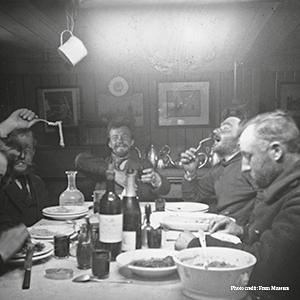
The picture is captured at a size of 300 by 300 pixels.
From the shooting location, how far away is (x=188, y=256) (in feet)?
3.04

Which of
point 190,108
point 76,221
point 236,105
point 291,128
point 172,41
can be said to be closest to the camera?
point 291,128

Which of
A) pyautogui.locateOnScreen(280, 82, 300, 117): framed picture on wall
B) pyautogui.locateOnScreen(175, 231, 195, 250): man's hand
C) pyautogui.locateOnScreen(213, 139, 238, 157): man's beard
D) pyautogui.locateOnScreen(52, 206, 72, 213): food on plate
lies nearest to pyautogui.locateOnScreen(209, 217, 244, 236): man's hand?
pyautogui.locateOnScreen(175, 231, 195, 250): man's hand

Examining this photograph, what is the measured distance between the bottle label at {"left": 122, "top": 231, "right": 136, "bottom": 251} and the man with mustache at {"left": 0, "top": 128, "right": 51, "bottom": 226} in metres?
0.90

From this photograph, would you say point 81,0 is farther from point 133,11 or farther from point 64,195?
point 64,195

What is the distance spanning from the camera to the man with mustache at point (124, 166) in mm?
2283

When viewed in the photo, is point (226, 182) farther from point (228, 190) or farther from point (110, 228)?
point (110, 228)

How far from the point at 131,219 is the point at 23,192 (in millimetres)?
979

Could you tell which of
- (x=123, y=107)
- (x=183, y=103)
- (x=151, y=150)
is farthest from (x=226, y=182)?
(x=123, y=107)

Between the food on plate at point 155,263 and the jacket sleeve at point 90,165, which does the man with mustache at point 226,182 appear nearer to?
the jacket sleeve at point 90,165

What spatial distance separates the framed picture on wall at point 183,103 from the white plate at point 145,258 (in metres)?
2.43

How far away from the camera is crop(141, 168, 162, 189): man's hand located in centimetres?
216

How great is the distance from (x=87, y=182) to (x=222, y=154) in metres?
1.42

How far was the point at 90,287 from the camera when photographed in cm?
90

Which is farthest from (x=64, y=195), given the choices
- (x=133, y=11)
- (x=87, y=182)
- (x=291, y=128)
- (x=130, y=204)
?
(x=87, y=182)
